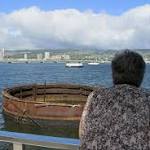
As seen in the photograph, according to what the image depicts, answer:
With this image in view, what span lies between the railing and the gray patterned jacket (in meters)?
0.50

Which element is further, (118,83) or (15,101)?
(15,101)

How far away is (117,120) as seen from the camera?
10.3 feet

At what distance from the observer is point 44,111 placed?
84.3 ft

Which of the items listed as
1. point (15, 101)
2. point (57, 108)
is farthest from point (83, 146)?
point (15, 101)

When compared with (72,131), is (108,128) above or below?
above

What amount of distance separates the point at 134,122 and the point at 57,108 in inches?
877

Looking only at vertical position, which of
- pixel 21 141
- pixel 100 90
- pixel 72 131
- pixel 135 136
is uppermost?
pixel 100 90

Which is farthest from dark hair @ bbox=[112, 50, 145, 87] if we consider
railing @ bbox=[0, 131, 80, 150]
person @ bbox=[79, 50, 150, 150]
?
railing @ bbox=[0, 131, 80, 150]

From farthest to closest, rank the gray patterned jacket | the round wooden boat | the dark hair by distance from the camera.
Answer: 1. the round wooden boat
2. the dark hair
3. the gray patterned jacket

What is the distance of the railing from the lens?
147 inches

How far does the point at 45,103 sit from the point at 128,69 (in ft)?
71.7

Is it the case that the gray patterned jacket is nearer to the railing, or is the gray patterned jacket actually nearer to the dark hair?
the dark hair

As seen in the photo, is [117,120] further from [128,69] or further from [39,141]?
[39,141]

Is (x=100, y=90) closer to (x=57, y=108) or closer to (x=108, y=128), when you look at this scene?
(x=108, y=128)
